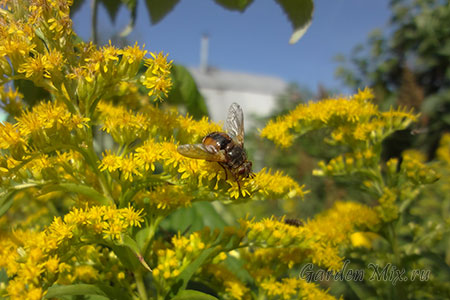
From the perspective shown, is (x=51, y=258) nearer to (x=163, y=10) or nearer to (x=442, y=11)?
(x=163, y=10)

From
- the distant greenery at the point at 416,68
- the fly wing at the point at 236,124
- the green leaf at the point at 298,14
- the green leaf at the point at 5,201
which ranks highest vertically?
the distant greenery at the point at 416,68

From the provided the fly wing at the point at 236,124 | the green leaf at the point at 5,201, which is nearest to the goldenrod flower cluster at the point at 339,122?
the fly wing at the point at 236,124

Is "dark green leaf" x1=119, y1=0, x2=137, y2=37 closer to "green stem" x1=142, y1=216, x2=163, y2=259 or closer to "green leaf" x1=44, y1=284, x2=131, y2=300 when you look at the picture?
"green stem" x1=142, y1=216, x2=163, y2=259

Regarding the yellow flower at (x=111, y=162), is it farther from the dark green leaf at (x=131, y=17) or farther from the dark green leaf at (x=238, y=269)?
the dark green leaf at (x=131, y=17)

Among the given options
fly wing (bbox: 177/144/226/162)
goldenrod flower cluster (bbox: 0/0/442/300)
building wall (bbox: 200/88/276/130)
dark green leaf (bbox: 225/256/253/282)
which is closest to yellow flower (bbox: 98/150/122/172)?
goldenrod flower cluster (bbox: 0/0/442/300)

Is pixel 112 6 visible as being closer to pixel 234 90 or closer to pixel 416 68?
pixel 416 68
